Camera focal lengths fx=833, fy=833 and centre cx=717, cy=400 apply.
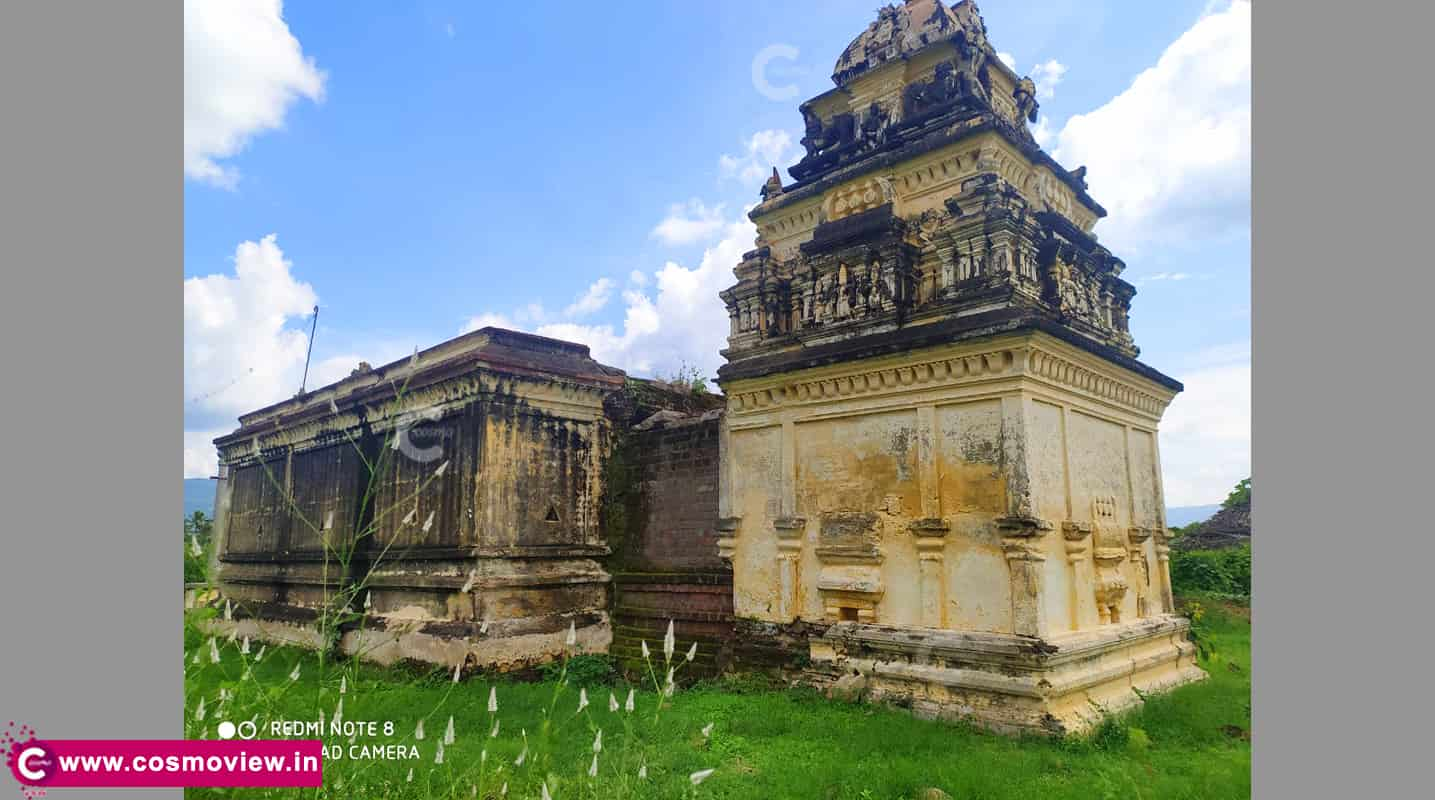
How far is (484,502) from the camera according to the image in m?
12.1

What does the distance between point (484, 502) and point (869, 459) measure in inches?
228

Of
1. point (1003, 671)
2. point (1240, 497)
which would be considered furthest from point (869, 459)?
point (1240, 497)

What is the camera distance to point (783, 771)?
22.5 feet

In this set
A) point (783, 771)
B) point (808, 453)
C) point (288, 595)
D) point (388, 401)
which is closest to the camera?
point (783, 771)

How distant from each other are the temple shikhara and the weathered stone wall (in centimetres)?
5

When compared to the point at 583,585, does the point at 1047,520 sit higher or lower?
higher

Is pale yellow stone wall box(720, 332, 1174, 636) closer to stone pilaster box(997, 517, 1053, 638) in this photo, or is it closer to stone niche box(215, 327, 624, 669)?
stone pilaster box(997, 517, 1053, 638)

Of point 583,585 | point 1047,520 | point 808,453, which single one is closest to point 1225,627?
point 1047,520

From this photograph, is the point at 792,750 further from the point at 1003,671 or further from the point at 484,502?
the point at 484,502

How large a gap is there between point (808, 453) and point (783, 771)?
4076 millimetres

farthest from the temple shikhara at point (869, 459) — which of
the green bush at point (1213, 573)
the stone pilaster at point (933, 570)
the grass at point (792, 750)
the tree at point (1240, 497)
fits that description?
the tree at point (1240, 497)

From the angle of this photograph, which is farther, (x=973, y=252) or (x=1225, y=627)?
(x=1225, y=627)

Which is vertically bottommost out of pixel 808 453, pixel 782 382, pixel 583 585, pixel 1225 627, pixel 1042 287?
pixel 1225 627

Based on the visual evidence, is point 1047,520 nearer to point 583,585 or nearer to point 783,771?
point 783,771
